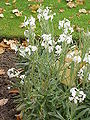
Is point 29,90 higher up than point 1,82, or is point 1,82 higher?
point 29,90

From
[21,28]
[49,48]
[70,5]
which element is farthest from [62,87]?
[70,5]

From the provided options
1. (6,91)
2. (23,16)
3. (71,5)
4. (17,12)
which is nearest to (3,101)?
(6,91)

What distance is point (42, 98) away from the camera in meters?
2.98

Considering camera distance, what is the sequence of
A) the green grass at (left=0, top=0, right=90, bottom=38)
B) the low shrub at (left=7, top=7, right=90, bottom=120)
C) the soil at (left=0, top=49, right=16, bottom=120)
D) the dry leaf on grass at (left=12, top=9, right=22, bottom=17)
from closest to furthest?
the low shrub at (left=7, top=7, right=90, bottom=120) → the soil at (left=0, top=49, right=16, bottom=120) → the green grass at (left=0, top=0, right=90, bottom=38) → the dry leaf on grass at (left=12, top=9, right=22, bottom=17)

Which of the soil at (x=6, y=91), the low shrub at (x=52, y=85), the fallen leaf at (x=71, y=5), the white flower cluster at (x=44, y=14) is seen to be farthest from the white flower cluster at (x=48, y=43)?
the fallen leaf at (x=71, y=5)

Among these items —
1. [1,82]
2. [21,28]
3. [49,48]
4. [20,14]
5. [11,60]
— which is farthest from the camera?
[20,14]

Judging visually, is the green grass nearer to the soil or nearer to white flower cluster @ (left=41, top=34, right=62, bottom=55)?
the soil

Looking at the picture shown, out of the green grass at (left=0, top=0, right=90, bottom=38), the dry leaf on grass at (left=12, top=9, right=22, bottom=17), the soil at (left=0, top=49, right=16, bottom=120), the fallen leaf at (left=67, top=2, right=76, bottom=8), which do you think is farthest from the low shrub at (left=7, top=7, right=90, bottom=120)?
the fallen leaf at (left=67, top=2, right=76, bottom=8)

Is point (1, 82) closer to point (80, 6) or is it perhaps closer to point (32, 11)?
point (32, 11)

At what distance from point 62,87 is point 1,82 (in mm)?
967

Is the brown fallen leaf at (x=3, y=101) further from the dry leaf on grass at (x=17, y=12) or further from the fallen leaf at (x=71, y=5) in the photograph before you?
the fallen leaf at (x=71, y=5)

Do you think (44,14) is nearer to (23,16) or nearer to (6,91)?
(6,91)

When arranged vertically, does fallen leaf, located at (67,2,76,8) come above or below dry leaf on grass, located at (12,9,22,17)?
below

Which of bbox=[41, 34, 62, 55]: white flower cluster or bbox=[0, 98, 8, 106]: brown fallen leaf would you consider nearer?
bbox=[41, 34, 62, 55]: white flower cluster
